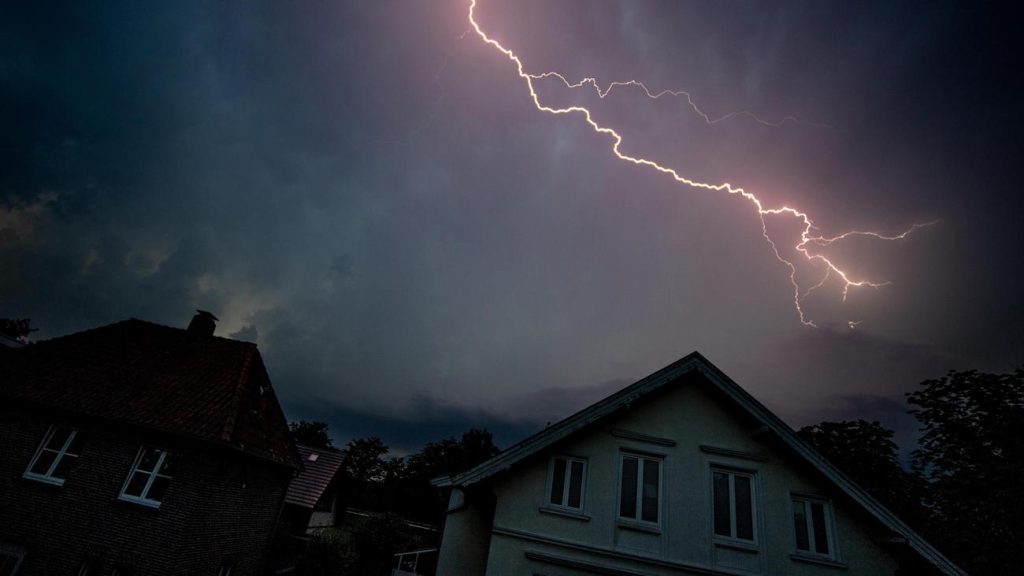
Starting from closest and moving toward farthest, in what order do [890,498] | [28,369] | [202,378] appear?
1. [28,369]
2. [202,378]
3. [890,498]

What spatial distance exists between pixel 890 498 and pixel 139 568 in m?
36.7

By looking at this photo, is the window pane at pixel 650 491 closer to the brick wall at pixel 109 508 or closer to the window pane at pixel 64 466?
the brick wall at pixel 109 508

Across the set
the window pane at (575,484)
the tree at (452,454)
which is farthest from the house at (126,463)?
the tree at (452,454)

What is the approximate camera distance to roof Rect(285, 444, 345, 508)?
87.3ft

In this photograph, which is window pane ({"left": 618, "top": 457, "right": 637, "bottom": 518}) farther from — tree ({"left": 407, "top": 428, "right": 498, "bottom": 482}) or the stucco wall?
tree ({"left": 407, "top": 428, "right": 498, "bottom": 482})

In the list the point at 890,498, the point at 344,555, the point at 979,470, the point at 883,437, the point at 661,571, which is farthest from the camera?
the point at 883,437

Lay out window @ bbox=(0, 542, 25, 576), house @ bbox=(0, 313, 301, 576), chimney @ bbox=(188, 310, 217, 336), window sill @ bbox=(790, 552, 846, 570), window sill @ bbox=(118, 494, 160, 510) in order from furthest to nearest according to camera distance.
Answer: chimney @ bbox=(188, 310, 217, 336) → window sill @ bbox=(118, 494, 160, 510) → house @ bbox=(0, 313, 301, 576) → window @ bbox=(0, 542, 25, 576) → window sill @ bbox=(790, 552, 846, 570)

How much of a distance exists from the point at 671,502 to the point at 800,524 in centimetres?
342

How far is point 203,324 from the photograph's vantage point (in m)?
20.8

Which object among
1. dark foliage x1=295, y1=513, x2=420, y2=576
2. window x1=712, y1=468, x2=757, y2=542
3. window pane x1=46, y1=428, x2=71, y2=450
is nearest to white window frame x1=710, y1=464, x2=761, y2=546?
window x1=712, y1=468, x2=757, y2=542

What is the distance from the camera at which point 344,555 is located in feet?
68.2

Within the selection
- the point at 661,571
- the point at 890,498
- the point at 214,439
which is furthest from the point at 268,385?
the point at 890,498

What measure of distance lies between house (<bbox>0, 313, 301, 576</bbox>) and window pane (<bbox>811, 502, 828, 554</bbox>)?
18.6 m

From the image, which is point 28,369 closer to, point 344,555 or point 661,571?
point 344,555
